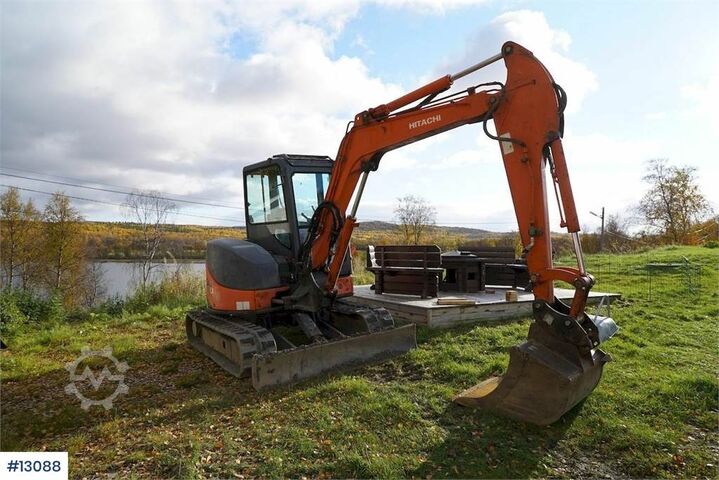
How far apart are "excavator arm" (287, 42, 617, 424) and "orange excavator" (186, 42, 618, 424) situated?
0.4 inches

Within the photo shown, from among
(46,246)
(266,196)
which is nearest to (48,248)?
(46,246)

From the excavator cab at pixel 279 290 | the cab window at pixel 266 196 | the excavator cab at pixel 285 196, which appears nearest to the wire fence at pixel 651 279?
the excavator cab at pixel 279 290

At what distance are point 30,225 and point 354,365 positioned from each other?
28732 millimetres

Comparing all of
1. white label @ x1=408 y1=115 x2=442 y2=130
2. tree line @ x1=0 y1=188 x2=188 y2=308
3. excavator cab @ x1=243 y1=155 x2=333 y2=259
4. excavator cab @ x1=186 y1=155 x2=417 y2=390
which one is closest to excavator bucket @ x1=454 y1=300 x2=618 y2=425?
excavator cab @ x1=186 y1=155 x2=417 y2=390

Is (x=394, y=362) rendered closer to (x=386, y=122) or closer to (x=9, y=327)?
(x=386, y=122)

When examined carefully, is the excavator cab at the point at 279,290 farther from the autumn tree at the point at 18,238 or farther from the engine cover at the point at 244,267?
the autumn tree at the point at 18,238

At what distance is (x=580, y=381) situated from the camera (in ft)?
11.7

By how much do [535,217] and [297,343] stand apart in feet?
13.1

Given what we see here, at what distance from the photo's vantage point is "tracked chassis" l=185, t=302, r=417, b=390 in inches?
186

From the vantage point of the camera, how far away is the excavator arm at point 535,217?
3551 mm

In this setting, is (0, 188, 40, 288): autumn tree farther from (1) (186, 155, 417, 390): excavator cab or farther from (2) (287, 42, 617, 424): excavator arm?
(2) (287, 42, 617, 424): excavator arm

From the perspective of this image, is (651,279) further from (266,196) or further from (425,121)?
(266,196)

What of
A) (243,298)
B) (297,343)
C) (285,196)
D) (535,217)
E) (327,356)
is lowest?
(297,343)

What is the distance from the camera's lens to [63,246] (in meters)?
26.3
